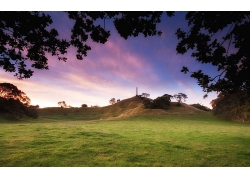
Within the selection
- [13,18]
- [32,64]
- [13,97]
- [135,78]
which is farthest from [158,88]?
[13,97]

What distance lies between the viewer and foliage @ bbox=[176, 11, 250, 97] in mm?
5809

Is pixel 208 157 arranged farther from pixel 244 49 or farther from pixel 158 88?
pixel 158 88

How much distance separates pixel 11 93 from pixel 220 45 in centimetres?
3986

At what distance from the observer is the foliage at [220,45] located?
19.1ft

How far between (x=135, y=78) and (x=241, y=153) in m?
10.8

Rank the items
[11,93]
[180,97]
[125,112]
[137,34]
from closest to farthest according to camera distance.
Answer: [137,34], [11,93], [180,97], [125,112]

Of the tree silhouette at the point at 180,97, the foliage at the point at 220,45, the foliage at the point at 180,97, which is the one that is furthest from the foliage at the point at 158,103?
the foliage at the point at 220,45

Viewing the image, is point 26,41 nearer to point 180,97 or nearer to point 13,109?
point 13,109

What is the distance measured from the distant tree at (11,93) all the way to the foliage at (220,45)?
36.1 metres

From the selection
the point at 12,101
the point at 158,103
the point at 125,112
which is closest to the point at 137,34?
the point at 12,101

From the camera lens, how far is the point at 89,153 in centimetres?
714

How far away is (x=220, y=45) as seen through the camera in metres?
6.24

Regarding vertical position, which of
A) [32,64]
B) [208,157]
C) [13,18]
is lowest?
[208,157]

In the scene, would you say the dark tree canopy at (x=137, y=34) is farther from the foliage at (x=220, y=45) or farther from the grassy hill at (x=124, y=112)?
the grassy hill at (x=124, y=112)
